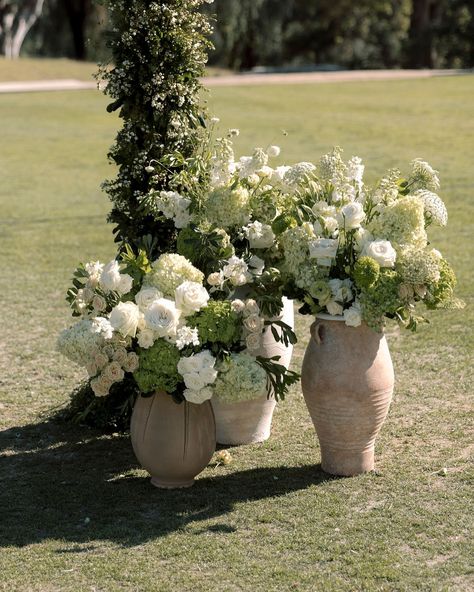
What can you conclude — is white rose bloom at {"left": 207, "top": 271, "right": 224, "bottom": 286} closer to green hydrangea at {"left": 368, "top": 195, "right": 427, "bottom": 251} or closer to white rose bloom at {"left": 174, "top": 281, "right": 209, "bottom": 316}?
white rose bloom at {"left": 174, "top": 281, "right": 209, "bottom": 316}

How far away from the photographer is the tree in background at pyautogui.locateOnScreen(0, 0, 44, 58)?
43.2 metres

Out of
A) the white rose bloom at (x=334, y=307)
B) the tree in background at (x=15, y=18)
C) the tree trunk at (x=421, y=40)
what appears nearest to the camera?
the white rose bloom at (x=334, y=307)

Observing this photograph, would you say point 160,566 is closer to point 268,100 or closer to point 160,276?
point 160,276

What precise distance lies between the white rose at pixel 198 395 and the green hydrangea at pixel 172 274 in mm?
519

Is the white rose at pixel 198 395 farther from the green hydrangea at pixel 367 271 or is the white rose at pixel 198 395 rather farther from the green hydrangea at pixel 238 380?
the green hydrangea at pixel 367 271

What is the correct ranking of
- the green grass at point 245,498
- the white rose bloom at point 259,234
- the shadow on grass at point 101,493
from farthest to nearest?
1. the white rose bloom at point 259,234
2. the shadow on grass at point 101,493
3. the green grass at point 245,498

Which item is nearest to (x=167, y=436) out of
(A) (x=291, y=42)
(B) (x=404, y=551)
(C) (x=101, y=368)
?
(C) (x=101, y=368)

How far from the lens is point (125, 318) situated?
5309 mm

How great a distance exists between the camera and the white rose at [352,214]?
17.9ft

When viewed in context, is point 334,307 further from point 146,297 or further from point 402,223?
point 146,297

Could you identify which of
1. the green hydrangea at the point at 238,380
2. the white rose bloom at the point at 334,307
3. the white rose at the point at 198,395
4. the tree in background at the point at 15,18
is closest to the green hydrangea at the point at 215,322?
the green hydrangea at the point at 238,380

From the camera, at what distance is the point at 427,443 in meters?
6.38

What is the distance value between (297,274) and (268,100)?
22696 mm

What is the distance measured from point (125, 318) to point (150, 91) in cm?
167
